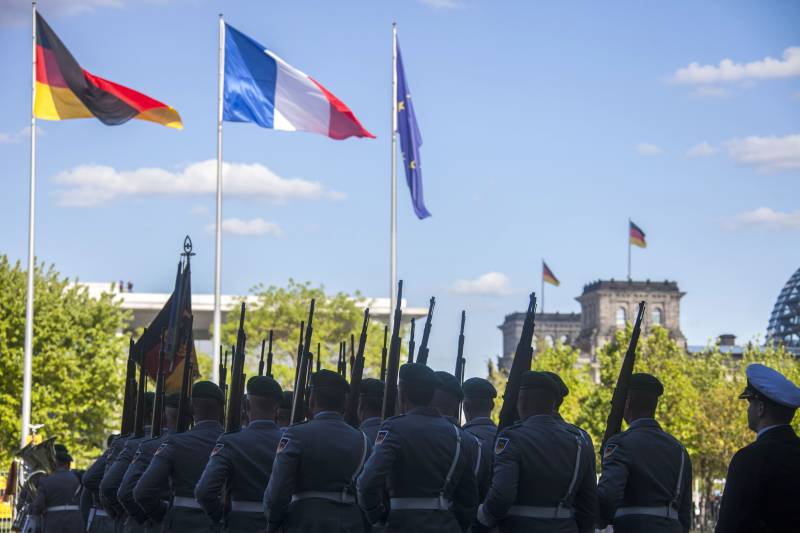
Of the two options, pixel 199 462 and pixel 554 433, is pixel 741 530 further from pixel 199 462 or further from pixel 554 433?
pixel 199 462

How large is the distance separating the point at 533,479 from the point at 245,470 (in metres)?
2.32

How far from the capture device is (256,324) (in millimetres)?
68375

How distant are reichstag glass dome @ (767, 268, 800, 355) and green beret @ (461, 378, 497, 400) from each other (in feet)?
541

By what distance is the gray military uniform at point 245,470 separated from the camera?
33.9 ft

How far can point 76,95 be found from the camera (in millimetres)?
31172

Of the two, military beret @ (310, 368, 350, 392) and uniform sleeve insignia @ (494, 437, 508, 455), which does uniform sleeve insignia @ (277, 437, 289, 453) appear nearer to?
military beret @ (310, 368, 350, 392)

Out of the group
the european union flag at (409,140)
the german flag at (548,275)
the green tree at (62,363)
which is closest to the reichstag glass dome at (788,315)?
the german flag at (548,275)

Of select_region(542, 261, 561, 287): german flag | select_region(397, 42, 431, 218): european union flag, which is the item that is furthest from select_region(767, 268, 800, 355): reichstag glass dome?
select_region(397, 42, 431, 218): european union flag

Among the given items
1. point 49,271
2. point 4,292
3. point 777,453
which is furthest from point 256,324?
point 777,453

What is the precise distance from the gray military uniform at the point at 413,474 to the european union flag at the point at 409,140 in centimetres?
2331

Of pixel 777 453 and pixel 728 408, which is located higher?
pixel 777 453

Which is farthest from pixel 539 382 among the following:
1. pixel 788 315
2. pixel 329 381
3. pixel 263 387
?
pixel 788 315

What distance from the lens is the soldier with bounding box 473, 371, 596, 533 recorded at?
937cm

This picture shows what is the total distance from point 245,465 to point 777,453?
4791 mm
